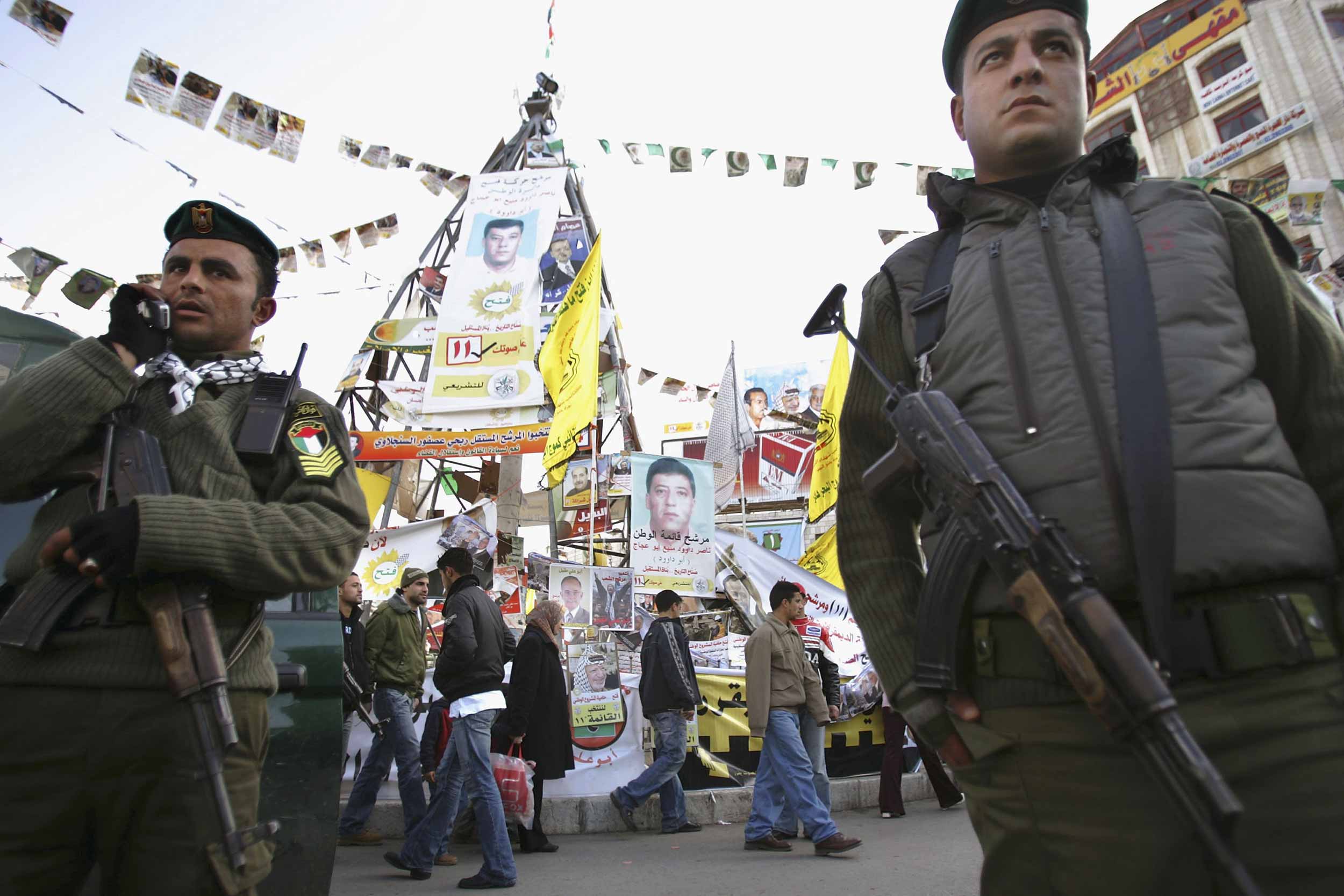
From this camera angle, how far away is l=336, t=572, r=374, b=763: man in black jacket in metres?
7.18

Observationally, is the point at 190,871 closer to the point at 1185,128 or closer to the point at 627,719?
the point at 627,719

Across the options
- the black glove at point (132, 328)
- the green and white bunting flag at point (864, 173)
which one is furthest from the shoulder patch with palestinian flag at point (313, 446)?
the green and white bunting flag at point (864, 173)

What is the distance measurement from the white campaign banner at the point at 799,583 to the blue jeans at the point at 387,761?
412 cm

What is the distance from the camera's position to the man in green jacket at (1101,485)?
1.21 m

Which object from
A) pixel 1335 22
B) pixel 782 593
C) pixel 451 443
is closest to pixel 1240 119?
pixel 1335 22

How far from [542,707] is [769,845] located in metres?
2.07

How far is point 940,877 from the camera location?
209 inches

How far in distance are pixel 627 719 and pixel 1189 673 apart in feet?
25.1

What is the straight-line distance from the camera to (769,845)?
269 inches

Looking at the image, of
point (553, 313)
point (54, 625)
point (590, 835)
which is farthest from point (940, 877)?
point (553, 313)

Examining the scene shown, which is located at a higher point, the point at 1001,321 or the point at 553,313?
the point at 553,313

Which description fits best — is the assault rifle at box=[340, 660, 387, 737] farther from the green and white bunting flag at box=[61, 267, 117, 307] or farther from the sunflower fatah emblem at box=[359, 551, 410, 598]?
the green and white bunting flag at box=[61, 267, 117, 307]

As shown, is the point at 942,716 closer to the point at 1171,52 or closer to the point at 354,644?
the point at 354,644

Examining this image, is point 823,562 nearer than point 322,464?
No
